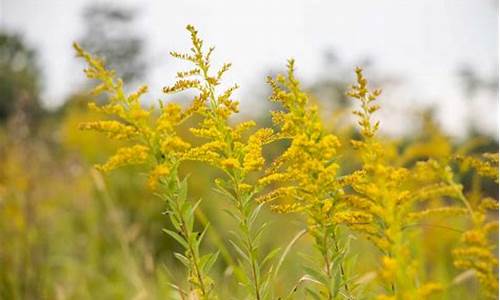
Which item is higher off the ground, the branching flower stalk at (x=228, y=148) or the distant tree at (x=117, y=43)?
the distant tree at (x=117, y=43)

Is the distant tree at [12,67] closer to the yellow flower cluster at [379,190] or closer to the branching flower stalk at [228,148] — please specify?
the branching flower stalk at [228,148]

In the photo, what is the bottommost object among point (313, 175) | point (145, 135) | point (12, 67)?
point (313, 175)

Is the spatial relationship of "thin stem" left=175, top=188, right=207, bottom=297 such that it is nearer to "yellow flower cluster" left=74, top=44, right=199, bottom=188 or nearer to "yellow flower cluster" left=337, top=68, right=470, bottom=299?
"yellow flower cluster" left=74, top=44, right=199, bottom=188

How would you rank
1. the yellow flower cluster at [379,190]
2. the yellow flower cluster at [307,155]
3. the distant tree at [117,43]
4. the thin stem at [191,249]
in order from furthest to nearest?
the distant tree at [117,43]
the thin stem at [191,249]
the yellow flower cluster at [307,155]
the yellow flower cluster at [379,190]

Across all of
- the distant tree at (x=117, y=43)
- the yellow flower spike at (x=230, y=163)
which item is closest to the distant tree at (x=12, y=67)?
the distant tree at (x=117, y=43)

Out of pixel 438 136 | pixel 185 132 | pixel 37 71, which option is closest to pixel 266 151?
pixel 185 132

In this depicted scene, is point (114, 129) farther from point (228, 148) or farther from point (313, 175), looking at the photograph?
point (313, 175)

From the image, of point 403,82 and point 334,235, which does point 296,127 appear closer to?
point 334,235

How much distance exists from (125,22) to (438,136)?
956 cm

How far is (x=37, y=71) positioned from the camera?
59.7 feet

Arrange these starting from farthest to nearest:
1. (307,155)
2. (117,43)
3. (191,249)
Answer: (117,43), (191,249), (307,155)

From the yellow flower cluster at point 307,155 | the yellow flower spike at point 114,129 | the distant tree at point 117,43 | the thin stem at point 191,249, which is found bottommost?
the thin stem at point 191,249

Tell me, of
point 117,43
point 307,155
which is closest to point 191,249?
point 307,155

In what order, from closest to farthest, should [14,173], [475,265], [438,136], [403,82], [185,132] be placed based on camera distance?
[475,265], [438,136], [14,173], [185,132], [403,82]
